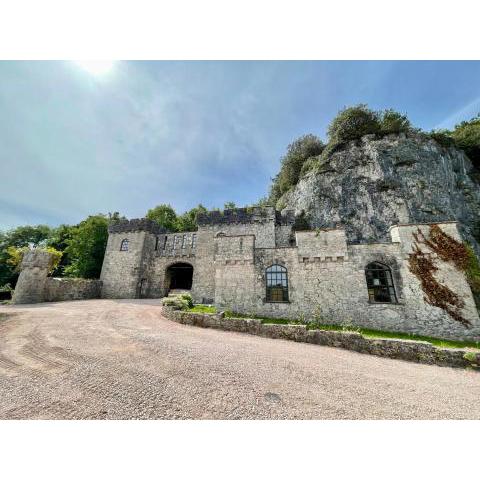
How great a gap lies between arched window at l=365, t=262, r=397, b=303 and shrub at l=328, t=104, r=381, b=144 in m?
17.1

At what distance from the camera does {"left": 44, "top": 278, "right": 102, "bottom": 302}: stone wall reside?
49.9ft

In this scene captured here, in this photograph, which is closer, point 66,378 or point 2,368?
point 66,378

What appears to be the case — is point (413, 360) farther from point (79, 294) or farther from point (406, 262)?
point (79, 294)

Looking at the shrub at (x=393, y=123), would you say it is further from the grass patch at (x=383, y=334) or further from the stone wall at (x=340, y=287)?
the grass patch at (x=383, y=334)

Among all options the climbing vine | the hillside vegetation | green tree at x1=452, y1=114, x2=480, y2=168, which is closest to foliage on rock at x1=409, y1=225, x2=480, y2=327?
the climbing vine

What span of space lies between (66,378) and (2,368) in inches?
69.9

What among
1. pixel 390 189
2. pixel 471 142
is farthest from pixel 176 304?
pixel 471 142

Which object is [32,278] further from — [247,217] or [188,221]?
[188,221]

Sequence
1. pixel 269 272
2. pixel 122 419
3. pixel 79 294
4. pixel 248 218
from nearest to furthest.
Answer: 1. pixel 122 419
2. pixel 269 272
3. pixel 79 294
4. pixel 248 218

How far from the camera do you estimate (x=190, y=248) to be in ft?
70.3

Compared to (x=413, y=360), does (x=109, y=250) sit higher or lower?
higher

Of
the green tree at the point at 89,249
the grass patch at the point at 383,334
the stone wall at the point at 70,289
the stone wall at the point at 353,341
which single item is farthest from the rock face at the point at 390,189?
the green tree at the point at 89,249

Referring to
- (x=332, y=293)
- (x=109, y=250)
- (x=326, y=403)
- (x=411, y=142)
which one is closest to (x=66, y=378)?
(x=326, y=403)

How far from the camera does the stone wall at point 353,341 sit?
617 cm
